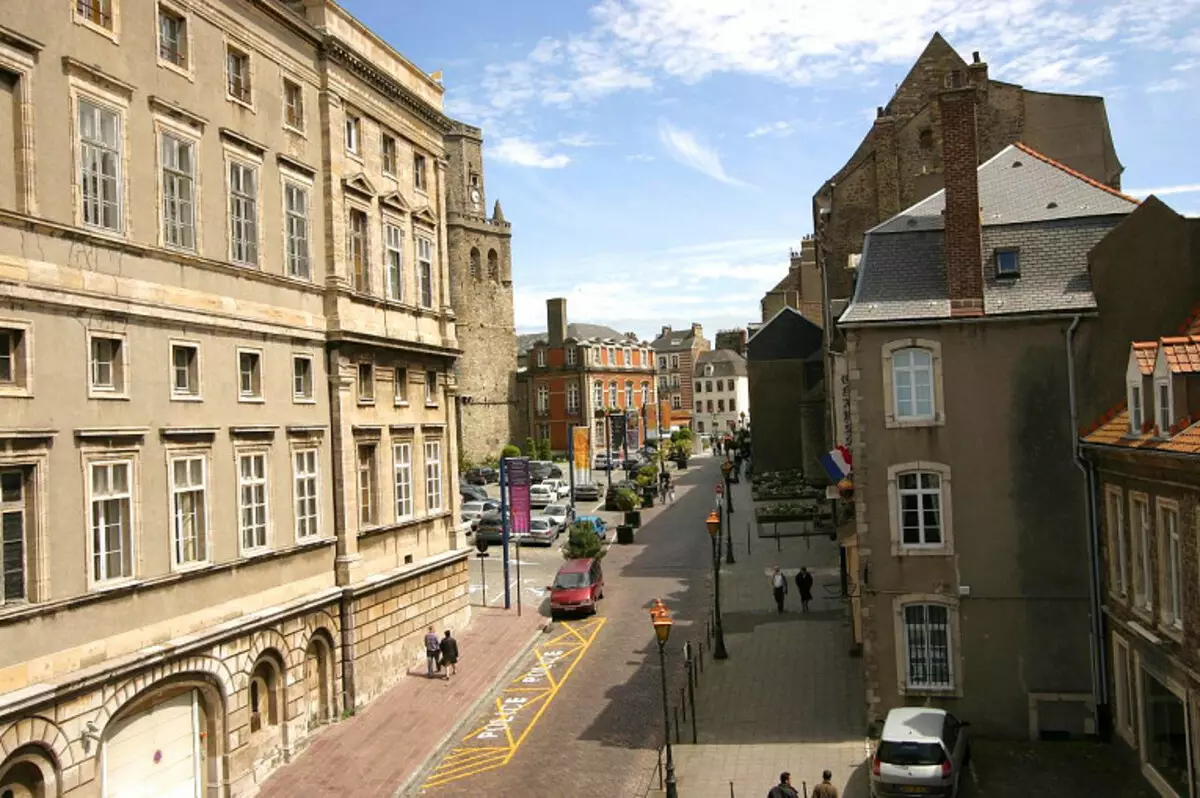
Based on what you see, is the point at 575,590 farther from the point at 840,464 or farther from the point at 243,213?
the point at 243,213

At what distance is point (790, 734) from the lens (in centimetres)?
2162

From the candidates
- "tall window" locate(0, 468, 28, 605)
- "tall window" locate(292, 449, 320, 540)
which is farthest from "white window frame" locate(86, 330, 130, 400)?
"tall window" locate(292, 449, 320, 540)

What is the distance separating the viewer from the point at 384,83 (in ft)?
89.7

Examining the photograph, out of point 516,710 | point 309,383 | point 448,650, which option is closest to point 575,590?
point 448,650

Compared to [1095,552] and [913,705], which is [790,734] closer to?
[913,705]

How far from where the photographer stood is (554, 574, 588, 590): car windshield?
1325 inches

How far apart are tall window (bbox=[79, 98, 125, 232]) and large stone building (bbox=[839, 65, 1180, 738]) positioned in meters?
13.7

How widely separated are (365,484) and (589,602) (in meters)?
10.2

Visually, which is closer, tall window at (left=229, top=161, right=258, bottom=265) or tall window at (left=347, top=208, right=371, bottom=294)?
tall window at (left=229, top=161, right=258, bottom=265)

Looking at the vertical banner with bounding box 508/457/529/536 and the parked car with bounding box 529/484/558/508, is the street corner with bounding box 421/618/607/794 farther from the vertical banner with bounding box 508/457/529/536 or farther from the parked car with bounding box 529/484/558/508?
the parked car with bounding box 529/484/558/508

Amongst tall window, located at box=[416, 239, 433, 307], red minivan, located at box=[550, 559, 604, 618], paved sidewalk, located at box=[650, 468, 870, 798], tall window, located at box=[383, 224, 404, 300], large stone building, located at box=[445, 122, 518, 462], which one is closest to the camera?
paved sidewalk, located at box=[650, 468, 870, 798]

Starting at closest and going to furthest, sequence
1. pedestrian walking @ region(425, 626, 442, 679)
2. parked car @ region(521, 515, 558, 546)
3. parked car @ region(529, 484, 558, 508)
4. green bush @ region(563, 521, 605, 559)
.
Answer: pedestrian walking @ region(425, 626, 442, 679) < green bush @ region(563, 521, 605, 559) < parked car @ region(521, 515, 558, 546) < parked car @ region(529, 484, 558, 508)

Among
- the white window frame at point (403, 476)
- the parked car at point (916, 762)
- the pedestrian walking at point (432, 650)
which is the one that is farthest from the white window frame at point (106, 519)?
the parked car at point (916, 762)

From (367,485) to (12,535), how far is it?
11.2 metres
